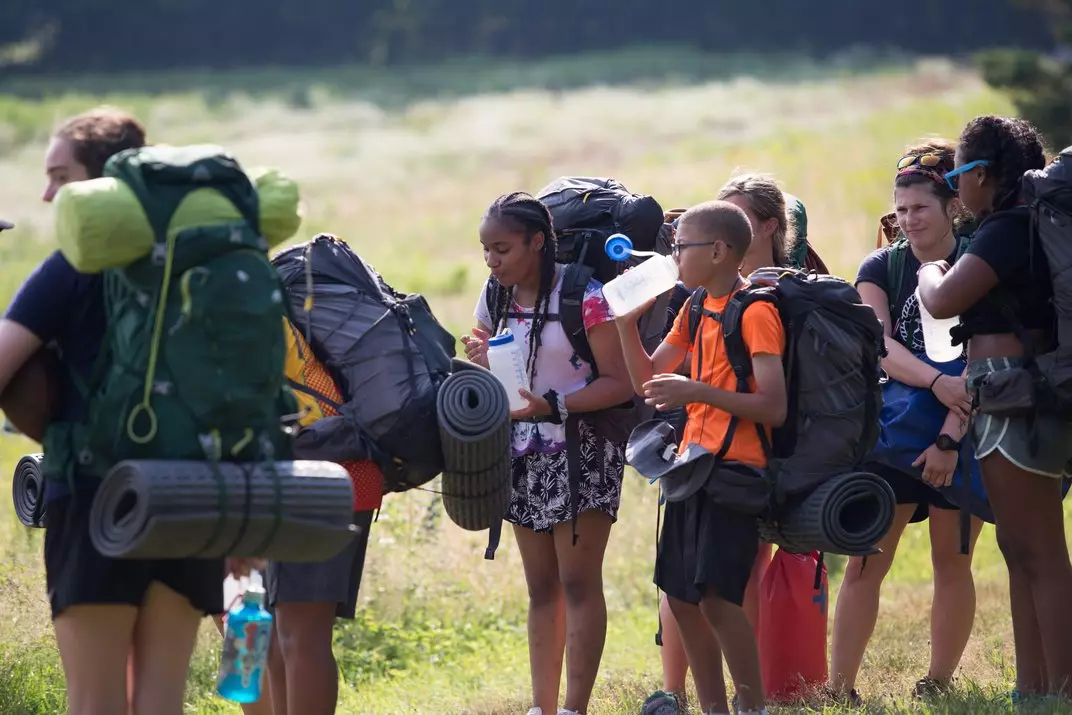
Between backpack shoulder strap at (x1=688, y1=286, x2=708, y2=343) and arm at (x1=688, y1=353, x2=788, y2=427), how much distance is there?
35cm

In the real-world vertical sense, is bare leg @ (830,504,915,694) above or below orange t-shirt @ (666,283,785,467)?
below

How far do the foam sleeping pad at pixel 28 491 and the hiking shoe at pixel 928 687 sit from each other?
3.38m

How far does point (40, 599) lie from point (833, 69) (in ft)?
169

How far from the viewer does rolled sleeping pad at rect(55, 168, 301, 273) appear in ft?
11.0

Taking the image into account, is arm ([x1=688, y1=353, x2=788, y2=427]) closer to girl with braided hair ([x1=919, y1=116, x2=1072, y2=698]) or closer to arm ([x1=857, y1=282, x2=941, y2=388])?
girl with braided hair ([x1=919, y1=116, x2=1072, y2=698])

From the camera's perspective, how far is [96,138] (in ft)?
12.8

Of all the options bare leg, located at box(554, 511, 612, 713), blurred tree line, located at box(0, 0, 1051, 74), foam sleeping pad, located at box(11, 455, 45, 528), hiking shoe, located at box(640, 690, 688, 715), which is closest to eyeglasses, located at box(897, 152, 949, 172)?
bare leg, located at box(554, 511, 612, 713)

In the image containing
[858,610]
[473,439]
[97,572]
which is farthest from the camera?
[858,610]

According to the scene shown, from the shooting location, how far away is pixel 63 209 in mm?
3387

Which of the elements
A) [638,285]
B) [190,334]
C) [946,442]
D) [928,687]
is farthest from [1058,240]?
[190,334]

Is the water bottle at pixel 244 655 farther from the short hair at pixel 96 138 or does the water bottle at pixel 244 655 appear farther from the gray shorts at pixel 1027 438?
the gray shorts at pixel 1027 438

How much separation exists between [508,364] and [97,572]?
6.34ft

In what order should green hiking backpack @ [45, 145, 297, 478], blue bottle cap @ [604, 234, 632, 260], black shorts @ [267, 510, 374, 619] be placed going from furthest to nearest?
blue bottle cap @ [604, 234, 632, 260] < black shorts @ [267, 510, 374, 619] < green hiking backpack @ [45, 145, 297, 478]

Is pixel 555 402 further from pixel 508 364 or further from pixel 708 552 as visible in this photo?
pixel 708 552
